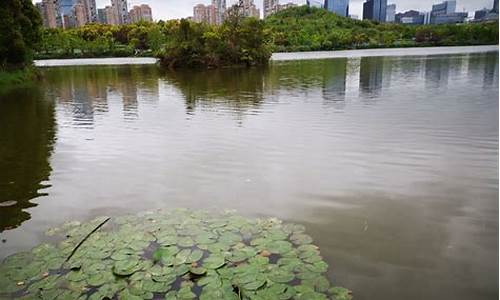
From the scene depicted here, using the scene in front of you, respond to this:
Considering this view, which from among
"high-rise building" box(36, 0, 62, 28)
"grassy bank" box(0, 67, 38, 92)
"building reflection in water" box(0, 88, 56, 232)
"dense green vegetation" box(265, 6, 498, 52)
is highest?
"high-rise building" box(36, 0, 62, 28)

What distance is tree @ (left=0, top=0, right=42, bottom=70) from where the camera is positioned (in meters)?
24.1

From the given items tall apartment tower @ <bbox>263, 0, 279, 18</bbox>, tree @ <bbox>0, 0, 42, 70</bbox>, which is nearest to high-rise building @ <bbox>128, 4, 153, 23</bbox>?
tall apartment tower @ <bbox>263, 0, 279, 18</bbox>

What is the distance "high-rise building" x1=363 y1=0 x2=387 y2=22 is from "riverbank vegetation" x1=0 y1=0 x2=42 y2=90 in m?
110

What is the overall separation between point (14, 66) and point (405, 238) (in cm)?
2941

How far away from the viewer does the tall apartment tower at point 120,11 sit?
135 meters

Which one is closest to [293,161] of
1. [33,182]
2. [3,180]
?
[33,182]

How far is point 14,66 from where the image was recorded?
26.7 m

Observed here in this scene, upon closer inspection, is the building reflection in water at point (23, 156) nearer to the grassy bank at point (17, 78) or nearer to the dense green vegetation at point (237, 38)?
the grassy bank at point (17, 78)

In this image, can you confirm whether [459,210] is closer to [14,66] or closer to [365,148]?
[365,148]

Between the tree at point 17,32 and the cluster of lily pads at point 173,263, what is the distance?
2433cm

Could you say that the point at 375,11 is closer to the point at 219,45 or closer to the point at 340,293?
the point at 219,45

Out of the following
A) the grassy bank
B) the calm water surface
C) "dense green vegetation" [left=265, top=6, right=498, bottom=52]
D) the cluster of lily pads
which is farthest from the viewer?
"dense green vegetation" [left=265, top=6, right=498, bottom=52]

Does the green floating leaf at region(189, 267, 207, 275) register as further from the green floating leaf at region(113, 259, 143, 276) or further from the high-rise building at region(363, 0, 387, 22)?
the high-rise building at region(363, 0, 387, 22)

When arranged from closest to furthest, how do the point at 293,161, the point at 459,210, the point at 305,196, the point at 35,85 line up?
the point at 459,210 < the point at 305,196 < the point at 293,161 < the point at 35,85
